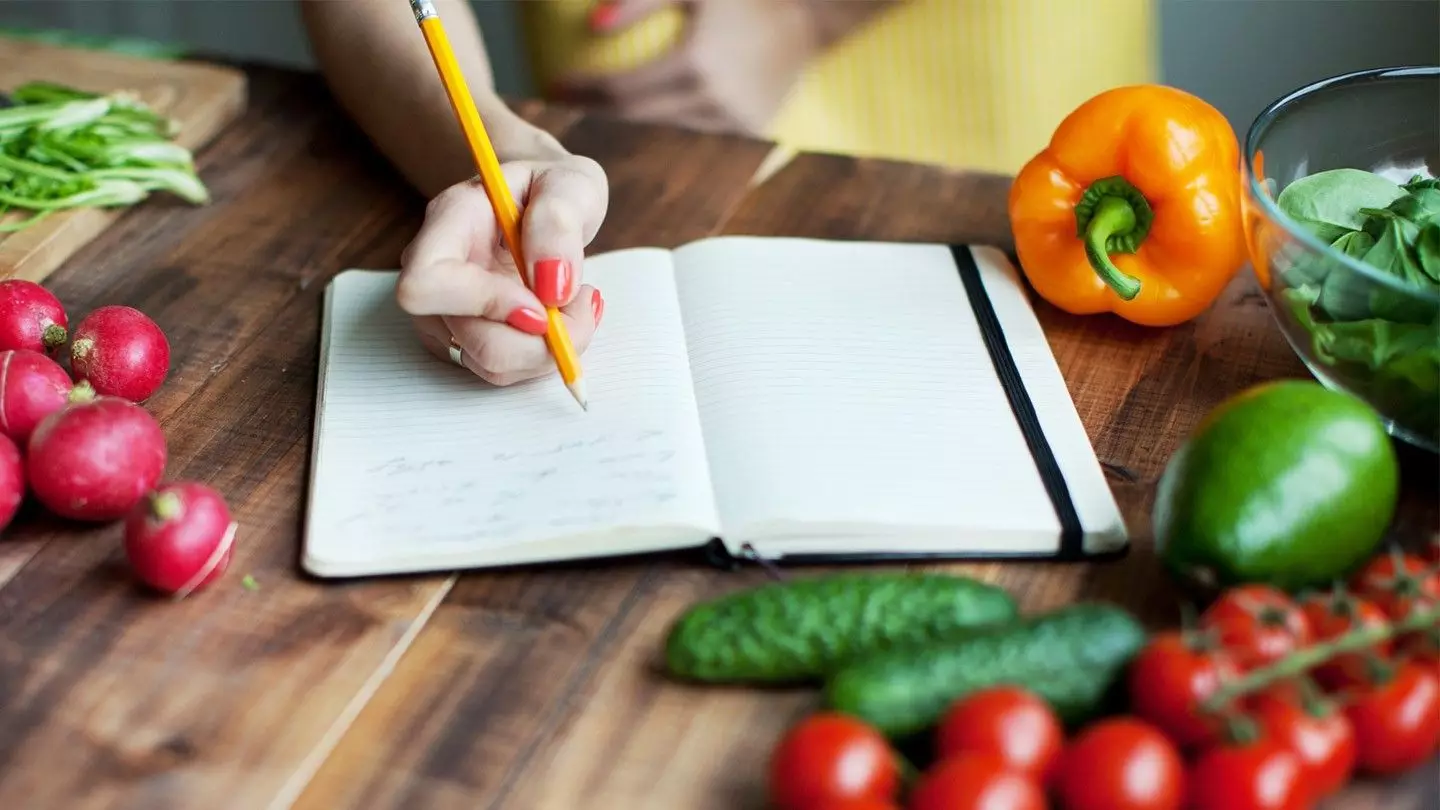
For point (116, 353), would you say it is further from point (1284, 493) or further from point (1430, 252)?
point (1430, 252)

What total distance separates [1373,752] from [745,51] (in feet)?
4.45

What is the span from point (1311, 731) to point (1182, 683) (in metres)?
0.07

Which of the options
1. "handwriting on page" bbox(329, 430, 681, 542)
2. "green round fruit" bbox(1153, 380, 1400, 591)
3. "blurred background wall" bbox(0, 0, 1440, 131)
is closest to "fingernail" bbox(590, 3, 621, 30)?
"blurred background wall" bbox(0, 0, 1440, 131)

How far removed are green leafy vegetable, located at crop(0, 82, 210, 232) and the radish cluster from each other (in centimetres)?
35

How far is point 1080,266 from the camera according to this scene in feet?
3.74

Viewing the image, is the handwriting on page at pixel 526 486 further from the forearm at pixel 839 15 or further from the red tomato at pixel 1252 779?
the forearm at pixel 839 15

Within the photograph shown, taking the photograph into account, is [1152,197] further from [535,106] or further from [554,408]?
[535,106]

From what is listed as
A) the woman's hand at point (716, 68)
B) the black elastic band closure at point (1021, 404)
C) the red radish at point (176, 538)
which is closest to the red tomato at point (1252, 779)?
the black elastic band closure at point (1021, 404)

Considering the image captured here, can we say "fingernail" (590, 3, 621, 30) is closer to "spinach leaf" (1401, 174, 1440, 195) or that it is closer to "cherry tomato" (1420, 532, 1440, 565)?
"spinach leaf" (1401, 174, 1440, 195)

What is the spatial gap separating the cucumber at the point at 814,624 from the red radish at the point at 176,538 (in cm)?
33

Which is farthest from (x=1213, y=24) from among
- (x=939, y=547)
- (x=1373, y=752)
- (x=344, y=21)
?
(x=1373, y=752)

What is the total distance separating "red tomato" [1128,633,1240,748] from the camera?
27.1 inches

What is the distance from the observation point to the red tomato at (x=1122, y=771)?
0.66 m

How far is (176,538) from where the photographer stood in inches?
33.7
